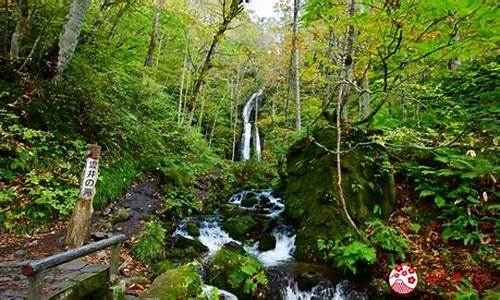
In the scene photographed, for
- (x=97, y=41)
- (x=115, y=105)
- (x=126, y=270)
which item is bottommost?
(x=126, y=270)

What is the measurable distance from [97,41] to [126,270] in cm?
857

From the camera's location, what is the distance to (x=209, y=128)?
25594 millimetres

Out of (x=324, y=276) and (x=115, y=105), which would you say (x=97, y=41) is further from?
(x=324, y=276)

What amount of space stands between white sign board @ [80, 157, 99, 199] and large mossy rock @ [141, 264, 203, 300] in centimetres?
168

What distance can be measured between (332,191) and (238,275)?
2959 mm

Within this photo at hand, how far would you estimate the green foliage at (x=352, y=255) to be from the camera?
6.49 metres

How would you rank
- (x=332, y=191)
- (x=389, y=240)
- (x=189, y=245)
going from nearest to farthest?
1. (x=389, y=240)
2. (x=189, y=245)
3. (x=332, y=191)

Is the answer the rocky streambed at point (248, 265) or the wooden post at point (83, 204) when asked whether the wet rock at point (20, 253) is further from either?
the rocky streambed at point (248, 265)

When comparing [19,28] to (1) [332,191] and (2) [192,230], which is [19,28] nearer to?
(2) [192,230]

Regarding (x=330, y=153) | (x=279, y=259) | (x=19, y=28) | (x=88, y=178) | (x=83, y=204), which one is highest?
(x=19, y=28)

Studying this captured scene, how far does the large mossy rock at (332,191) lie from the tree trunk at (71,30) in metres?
6.41

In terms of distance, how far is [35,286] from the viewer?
3395 millimetres

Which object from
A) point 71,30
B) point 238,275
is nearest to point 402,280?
point 238,275

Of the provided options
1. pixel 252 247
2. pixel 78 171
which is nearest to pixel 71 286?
pixel 78 171
